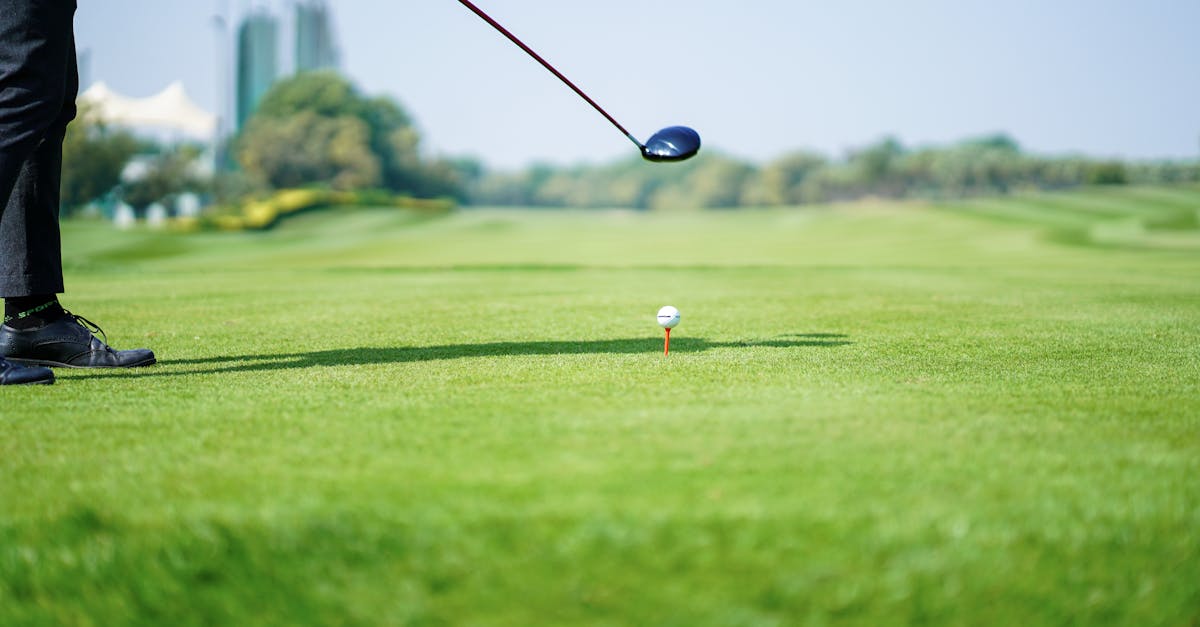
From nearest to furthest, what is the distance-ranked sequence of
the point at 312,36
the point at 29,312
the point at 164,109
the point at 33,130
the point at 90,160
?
the point at 33,130 < the point at 29,312 < the point at 90,160 < the point at 164,109 < the point at 312,36

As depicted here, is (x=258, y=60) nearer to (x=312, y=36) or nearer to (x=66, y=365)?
(x=312, y=36)

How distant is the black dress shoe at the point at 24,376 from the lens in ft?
12.8

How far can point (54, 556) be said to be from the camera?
6.86ft

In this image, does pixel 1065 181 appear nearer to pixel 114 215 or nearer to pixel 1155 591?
pixel 114 215

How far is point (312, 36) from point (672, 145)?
162 m

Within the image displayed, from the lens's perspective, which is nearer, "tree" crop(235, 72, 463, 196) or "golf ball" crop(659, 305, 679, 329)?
"golf ball" crop(659, 305, 679, 329)

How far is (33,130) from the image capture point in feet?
13.7

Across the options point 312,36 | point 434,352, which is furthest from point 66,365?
point 312,36

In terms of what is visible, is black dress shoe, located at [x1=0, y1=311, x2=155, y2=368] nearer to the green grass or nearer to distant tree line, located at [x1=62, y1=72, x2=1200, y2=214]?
the green grass

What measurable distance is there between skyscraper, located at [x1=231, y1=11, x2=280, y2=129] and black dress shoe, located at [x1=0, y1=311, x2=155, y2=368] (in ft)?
513

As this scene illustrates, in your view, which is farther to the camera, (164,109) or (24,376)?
(164,109)

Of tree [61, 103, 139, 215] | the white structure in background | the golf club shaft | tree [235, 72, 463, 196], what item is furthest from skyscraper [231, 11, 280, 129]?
the golf club shaft

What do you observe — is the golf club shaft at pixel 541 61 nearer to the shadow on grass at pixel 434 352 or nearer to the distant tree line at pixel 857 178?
the shadow on grass at pixel 434 352

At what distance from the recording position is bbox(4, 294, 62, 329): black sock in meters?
4.62
